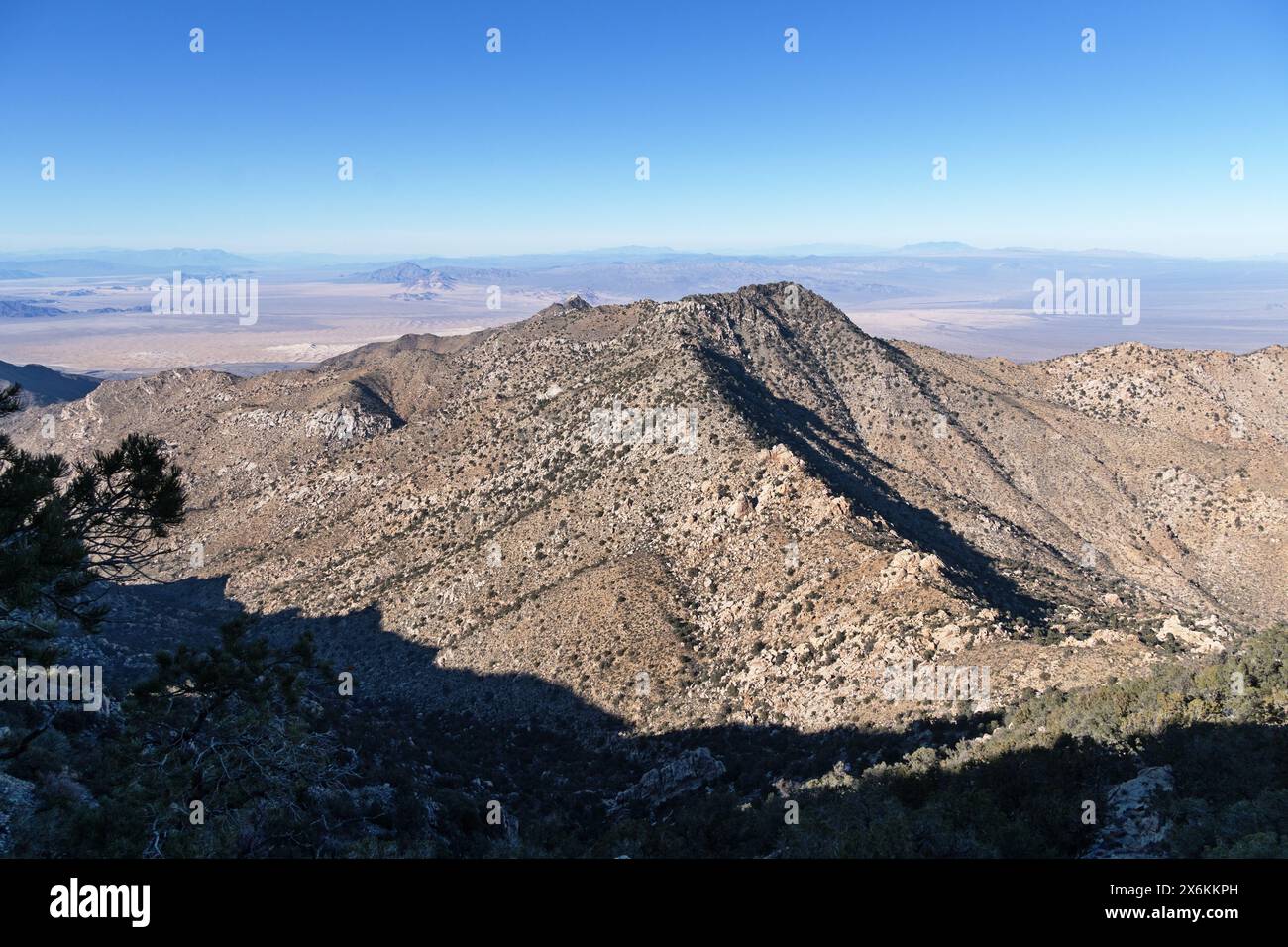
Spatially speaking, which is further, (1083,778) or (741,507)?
(741,507)

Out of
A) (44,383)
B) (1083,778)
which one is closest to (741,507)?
(1083,778)

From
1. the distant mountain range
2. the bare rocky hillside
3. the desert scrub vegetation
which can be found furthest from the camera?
the distant mountain range

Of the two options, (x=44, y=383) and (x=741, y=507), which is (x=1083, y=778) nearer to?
(x=741, y=507)

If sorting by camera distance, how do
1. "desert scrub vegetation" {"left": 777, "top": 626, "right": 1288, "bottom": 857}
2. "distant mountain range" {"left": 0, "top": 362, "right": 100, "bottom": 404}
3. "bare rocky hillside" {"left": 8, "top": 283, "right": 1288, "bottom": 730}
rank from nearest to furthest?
"desert scrub vegetation" {"left": 777, "top": 626, "right": 1288, "bottom": 857}
"bare rocky hillside" {"left": 8, "top": 283, "right": 1288, "bottom": 730}
"distant mountain range" {"left": 0, "top": 362, "right": 100, "bottom": 404}

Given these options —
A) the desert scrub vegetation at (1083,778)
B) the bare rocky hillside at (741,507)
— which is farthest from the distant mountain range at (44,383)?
the desert scrub vegetation at (1083,778)

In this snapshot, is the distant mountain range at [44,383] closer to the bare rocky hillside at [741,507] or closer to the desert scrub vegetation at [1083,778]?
the bare rocky hillside at [741,507]

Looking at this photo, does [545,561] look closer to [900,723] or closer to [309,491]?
[900,723]

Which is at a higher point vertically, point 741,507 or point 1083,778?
point 741,507

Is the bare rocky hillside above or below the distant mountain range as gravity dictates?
below

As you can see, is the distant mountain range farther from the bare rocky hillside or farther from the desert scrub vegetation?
the desert scrub vegetation

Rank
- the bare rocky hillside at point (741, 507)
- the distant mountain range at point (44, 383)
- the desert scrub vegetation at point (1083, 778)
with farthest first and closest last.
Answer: the distant mountain range at point (44, 383) → the bare rocky hillside at point (741, 507) → the desert scrub vegetation at point (1083, 778)

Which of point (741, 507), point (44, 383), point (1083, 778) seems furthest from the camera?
point (44, 383)

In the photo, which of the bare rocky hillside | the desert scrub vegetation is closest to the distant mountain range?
the bare rocky hillside
